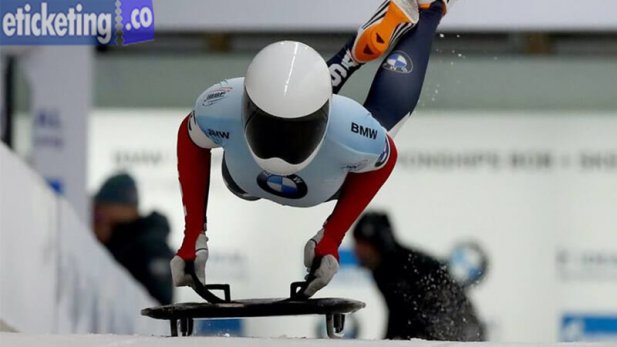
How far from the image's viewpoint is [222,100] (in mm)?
4418

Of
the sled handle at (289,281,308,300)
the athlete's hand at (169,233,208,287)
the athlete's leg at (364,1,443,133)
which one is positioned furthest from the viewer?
the athlete's leg at (364,1,443,133)

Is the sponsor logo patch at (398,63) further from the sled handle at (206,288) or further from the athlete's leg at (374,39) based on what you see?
the sled handle at (206,288)

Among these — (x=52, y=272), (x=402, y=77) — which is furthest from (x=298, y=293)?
(x=52, y=272)

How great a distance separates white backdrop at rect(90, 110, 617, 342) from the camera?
888 cm

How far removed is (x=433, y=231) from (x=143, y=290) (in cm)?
165

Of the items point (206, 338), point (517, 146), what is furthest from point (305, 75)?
point (517, 146)

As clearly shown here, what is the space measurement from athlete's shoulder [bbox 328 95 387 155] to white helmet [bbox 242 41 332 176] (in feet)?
0.31

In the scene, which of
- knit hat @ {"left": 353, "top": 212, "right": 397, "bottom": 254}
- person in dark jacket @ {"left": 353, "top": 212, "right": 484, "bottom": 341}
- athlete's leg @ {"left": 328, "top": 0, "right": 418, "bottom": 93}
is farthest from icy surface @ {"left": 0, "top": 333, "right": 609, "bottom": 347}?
knit hat @ {"left": 353, "top": 212, "right": 397, "bottom": 254}

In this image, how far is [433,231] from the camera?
9.02 meters

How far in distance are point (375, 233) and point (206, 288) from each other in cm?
284

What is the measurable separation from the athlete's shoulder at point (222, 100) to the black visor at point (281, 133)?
162 mm

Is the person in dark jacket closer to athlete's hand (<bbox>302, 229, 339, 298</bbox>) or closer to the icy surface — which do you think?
athlete's hand (<bbox>302, 229, 339, 298</bbox>)

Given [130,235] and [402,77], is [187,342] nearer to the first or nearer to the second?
[402,77]

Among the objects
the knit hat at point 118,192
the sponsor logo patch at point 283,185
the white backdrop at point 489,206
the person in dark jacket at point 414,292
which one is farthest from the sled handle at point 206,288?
the white backdrop at point 489,206
